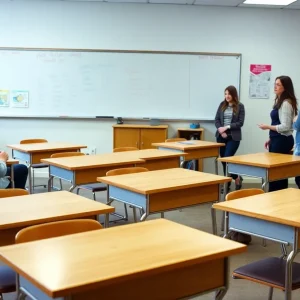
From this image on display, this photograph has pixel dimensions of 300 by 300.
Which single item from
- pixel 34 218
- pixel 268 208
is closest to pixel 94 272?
pixel 34 218

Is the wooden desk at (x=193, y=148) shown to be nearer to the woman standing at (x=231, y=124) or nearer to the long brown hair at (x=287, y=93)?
the woman standing at (x=231, y=124)

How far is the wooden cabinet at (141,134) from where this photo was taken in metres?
7.43

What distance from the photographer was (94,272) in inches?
65.6

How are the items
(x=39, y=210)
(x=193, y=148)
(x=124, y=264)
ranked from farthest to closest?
(x=193, y=148) → (x=39, y=210) → (x=124, y=264)

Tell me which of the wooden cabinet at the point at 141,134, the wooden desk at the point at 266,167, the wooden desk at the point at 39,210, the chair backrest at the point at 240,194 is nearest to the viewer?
the wooden desk at the point at 39,210

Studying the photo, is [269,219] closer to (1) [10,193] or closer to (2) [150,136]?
(1) [10,193]

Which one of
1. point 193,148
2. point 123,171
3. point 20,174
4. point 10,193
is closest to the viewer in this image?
point 10,193

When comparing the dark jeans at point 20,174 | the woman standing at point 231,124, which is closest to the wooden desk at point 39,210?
the dark jeans at point 20,174

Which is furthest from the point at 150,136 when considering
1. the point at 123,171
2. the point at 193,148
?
the point at 123,171

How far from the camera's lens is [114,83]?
25.2 ft

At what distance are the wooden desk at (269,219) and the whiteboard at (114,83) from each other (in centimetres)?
487

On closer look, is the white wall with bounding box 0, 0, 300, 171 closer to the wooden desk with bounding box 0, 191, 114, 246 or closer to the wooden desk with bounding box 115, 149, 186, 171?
the wooden desk with bounding box 115, 149, 186, 171

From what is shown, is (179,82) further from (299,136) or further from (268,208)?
(268,208)

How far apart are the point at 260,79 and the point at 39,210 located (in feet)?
19.1
